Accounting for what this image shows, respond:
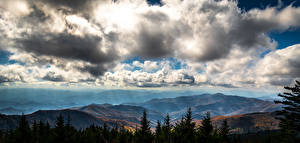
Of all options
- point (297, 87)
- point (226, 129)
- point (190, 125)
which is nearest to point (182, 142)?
point (190, 125)

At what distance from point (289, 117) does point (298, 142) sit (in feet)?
9.23

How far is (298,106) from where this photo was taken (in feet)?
58.7

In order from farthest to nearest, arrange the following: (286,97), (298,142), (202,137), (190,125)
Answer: (190,125)
(202,137)
(286,97)
(298,142)

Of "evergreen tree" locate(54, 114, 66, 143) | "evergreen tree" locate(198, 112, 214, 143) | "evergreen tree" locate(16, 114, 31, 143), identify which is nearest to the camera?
"evergreen tree" locate(198, 112, 214, 143)

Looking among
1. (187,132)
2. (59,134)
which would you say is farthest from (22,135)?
(187,132)

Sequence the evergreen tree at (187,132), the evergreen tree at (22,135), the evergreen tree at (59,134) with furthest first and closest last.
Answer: the evergreen tree at (22,135) < the evergreen tree at (187,132) < the evergreen tree at (59,134)

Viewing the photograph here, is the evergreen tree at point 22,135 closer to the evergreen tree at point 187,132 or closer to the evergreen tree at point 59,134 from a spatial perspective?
the evergreen tree at point 59,134

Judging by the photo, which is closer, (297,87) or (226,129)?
(297,87)

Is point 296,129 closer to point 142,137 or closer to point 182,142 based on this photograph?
point 182,142

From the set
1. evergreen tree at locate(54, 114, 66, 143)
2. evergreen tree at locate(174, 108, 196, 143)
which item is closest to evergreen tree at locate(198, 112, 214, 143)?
evergreen tree at locate(174, 108, 196, 143)

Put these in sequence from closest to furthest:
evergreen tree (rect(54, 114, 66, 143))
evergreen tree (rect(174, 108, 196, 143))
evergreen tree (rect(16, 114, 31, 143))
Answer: evergreen tree (rect(54, 114, 66, 143))
evergreen tree (rect(174, 108, 196, 143))
evergreen tree (rect(16, 114, 31, 143))

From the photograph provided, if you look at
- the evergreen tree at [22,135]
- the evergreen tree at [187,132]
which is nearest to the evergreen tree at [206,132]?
the evergreen tree at [187,132]

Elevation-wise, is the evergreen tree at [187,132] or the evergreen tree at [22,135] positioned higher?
the evergreen tree at [187,132]

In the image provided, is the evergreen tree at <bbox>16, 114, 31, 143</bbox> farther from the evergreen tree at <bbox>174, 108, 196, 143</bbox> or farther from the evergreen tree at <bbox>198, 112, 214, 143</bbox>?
→ the evergreen tree at <bbox>198, 112, 214, 143</bbox>
